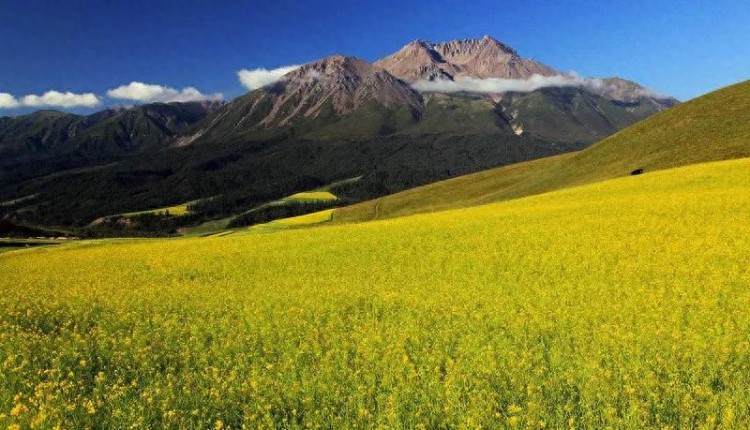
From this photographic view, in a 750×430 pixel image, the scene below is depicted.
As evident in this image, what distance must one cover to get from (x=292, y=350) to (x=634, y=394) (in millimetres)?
8082

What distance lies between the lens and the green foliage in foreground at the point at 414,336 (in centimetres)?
993

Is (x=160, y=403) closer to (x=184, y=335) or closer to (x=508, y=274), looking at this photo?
(x=184, y=335)

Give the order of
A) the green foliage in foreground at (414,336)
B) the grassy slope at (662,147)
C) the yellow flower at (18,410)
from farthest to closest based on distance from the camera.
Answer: the grassy slope at (662,147), the green foliage in foreground at (414,336), the yellow flower at (18,410)

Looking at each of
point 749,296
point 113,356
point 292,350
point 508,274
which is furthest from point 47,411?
point 749,296

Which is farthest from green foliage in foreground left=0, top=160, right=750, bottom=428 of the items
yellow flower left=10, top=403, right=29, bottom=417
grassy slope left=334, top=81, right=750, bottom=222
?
grassy slope left=334, top=81, right=750, bottom=222

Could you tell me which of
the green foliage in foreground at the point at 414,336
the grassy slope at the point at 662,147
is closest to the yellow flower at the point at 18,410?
the green foliage in foreground at the point at 414,336

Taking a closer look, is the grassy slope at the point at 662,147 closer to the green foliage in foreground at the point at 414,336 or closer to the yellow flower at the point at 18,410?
the green foliage in foreground at the point at 414,336

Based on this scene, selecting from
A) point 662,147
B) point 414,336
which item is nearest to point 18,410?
point 414,336

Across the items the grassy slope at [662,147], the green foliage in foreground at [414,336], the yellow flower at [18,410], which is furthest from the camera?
the grassy slope at [662,147]

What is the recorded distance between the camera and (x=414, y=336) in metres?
14.3

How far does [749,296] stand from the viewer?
16.2 metres

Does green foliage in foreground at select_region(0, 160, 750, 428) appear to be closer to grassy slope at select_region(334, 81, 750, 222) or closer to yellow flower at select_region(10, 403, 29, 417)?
yellow flower at select_region(10, 403, 29, 417)

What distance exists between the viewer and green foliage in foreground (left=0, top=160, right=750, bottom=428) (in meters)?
9.93

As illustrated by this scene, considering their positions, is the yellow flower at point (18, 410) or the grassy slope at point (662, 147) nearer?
the yellow flower at point (18, 410)
